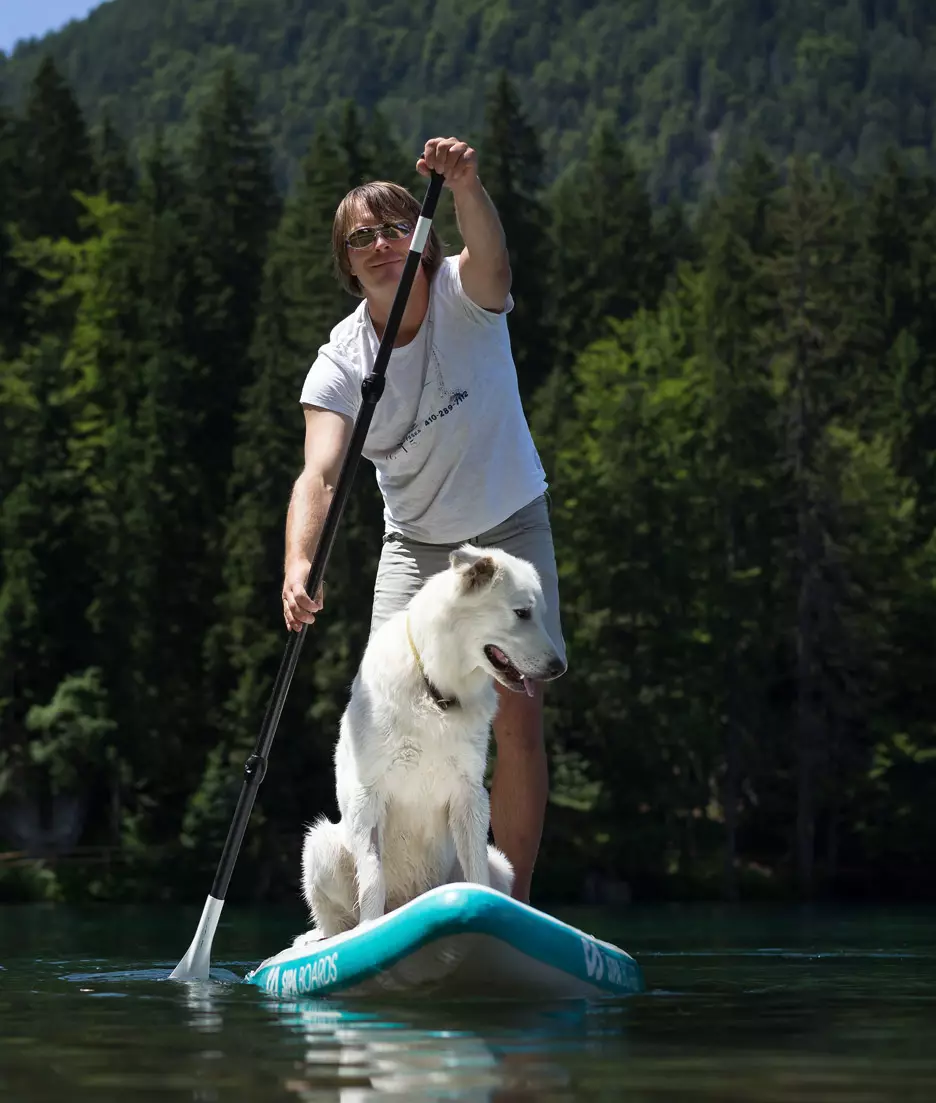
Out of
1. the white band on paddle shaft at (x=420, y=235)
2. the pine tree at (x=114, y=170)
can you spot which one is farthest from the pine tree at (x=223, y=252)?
the white band on paddle shaft at (x=420, y=235)

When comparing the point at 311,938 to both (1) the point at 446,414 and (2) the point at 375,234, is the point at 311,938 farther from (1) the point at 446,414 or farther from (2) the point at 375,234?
(2) the point at 375,234

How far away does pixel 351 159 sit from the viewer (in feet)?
184

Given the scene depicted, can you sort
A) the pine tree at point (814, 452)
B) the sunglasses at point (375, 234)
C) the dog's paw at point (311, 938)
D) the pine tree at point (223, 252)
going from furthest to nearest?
the pine tree at point (223, 252) → the pine tree at point (814, 452) → the sunglasses at point (375, 234) → the dog's paw at point (311, 938)

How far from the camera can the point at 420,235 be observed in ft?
28.0

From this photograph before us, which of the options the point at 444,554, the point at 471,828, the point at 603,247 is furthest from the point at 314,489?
the point at 603,247

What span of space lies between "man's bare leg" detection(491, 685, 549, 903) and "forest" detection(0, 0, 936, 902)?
3067cm

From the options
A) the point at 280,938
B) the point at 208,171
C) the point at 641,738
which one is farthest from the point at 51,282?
the point at 280,938

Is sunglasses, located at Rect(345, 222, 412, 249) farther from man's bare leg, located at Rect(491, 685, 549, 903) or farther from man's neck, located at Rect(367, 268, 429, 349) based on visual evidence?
man's bare leg, located at Rect(491, 685, 549, 903)

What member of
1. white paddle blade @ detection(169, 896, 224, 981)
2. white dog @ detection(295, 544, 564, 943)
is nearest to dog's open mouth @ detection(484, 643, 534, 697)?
white dog @ detection(295, 544, 564, 943)

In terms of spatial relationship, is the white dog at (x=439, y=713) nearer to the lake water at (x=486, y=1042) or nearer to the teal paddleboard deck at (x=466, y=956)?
the teal paddleboard deck at (x=466, y=956)

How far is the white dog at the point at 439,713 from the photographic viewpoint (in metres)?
8.06

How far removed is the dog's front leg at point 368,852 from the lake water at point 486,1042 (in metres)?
0.48

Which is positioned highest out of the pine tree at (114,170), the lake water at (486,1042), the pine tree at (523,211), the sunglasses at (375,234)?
the pine tree at (114,170)

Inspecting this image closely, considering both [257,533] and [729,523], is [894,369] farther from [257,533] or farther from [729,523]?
[257,533]
